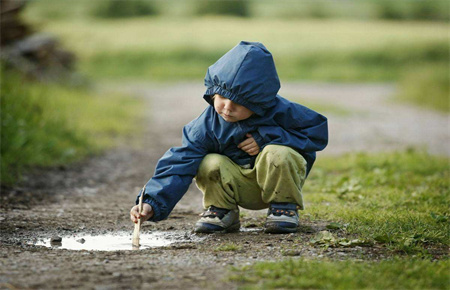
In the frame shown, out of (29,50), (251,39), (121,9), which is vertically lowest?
(29,50)

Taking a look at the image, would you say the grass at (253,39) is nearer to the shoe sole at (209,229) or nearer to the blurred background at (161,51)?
the blurred background at (161,51)

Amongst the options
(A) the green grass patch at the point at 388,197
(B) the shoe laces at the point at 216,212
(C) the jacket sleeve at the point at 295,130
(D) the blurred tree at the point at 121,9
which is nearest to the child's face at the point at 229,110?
(C) the jacket sleeve at the point at 295,130

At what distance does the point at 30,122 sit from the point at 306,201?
12.5ft

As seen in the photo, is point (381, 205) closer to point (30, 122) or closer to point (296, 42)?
point (30, 122)

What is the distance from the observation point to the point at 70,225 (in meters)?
4.72

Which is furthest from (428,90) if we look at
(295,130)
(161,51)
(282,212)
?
(161,51)

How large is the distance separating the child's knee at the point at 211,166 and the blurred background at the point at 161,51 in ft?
8.64

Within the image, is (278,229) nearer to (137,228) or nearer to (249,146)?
→ (249,146)

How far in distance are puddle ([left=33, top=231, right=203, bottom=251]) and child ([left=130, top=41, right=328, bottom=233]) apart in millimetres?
171

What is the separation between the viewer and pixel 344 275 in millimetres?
3127

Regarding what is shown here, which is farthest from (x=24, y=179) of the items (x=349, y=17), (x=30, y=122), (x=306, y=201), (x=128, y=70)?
(x=349, y=17)

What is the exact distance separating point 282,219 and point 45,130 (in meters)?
4.73

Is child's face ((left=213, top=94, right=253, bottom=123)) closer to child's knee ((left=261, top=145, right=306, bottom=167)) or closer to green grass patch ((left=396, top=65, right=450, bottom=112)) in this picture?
child's knee ((left=261, top=145, right=306, bottom=167))

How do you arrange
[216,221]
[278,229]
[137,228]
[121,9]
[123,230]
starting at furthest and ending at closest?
1. [121,9]
2. [123,230]
3. [216,221]
4. [278,229]
5. [137,228]
